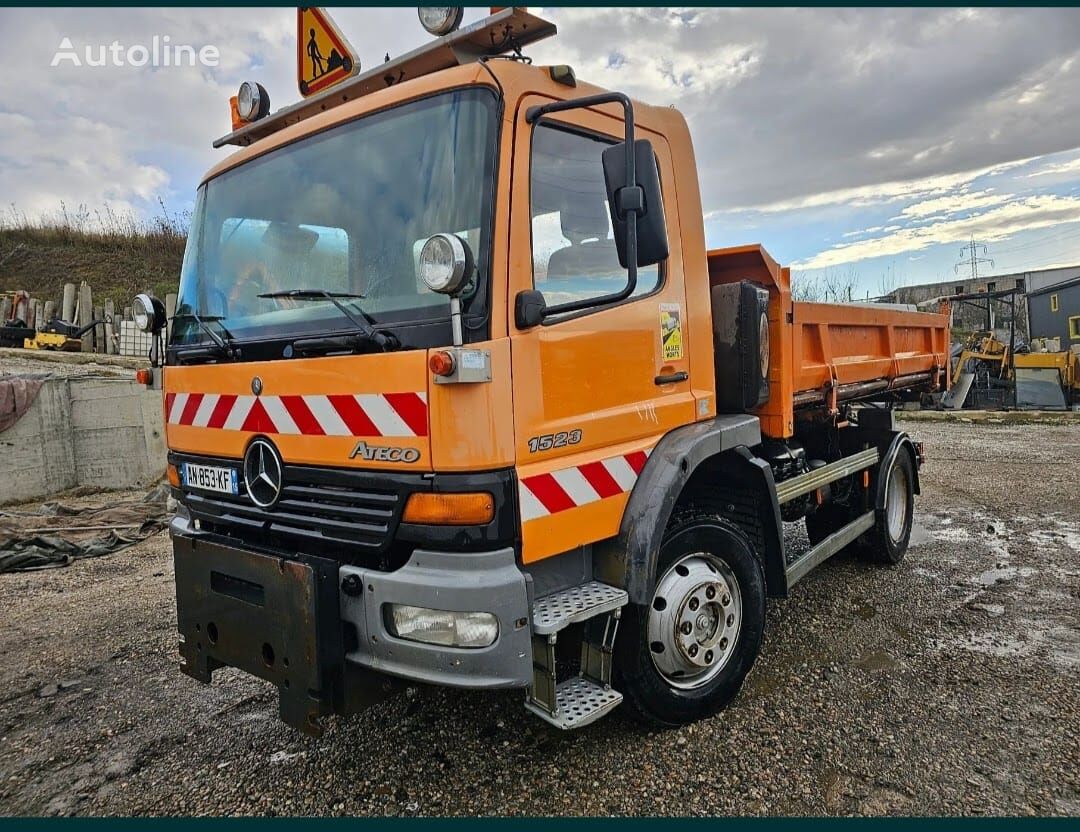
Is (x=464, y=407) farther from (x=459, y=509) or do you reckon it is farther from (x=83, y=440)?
(x=83, y=440)

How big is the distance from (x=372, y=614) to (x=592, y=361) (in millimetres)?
1166

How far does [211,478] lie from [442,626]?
1.28m

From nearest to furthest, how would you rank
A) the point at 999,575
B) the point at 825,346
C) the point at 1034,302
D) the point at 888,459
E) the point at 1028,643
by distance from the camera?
the point at 1028,643
the point at 825,346
the point at 999,575
the point at 888,459
the point at 1034,302

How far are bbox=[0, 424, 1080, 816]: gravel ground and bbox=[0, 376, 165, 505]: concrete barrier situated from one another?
4.43 metres

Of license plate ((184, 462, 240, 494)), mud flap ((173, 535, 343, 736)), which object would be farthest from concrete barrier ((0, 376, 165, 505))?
mud flap ((173, 535, 343, 736))

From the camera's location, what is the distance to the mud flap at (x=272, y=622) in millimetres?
2371

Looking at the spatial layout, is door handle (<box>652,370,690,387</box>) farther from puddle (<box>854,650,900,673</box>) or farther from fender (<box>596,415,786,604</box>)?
puddle (<box>854,650,900,673</box>)

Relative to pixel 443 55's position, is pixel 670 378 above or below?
below

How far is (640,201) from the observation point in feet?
7.62

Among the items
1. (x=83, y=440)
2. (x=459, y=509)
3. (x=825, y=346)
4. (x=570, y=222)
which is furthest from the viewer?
(x=83, y=440)

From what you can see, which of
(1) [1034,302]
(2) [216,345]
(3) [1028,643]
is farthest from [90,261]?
(1) [1034,302]

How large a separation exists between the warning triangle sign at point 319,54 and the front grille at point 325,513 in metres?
1.78

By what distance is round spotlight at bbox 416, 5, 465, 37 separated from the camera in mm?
2654

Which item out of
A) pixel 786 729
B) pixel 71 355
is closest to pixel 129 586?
pixel 786 729
